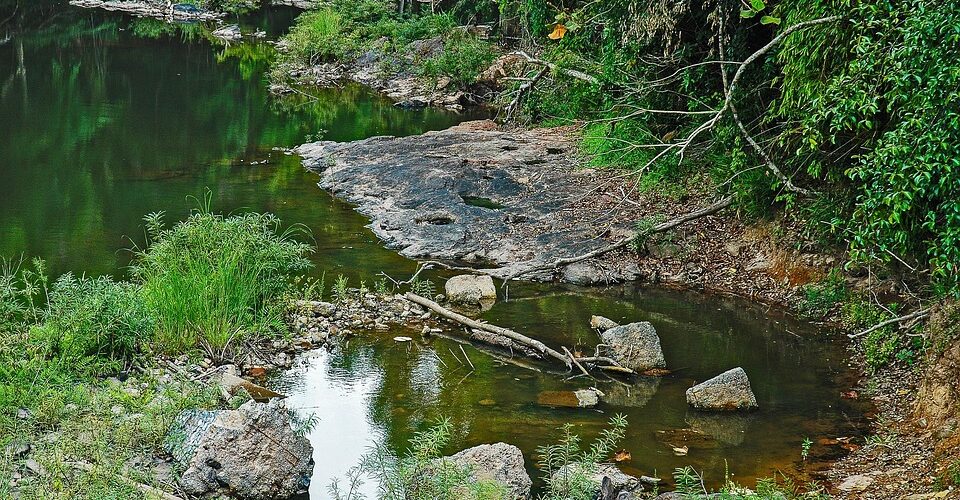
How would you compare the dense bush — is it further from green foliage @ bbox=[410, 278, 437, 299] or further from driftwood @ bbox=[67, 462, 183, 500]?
driftwood @ bbox=[67, 462, 183, 500]

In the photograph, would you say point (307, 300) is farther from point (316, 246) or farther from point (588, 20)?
point (588, 20)

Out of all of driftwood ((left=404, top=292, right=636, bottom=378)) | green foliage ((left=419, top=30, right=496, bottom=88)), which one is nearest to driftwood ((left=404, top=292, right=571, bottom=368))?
driftwood ((left=404, top=292, right=636, bottom=378))

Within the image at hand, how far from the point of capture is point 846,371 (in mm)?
8969

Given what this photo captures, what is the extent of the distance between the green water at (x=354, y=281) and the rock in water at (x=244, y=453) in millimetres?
301

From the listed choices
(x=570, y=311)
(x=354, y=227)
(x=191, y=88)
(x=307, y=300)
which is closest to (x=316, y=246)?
(x=354, y=227)

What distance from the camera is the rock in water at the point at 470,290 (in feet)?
34.7

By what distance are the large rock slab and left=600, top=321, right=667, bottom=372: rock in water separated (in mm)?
2359

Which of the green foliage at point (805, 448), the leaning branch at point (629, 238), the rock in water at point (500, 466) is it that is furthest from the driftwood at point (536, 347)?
the rock in water at point (500, 466)

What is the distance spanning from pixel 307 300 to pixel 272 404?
353cm

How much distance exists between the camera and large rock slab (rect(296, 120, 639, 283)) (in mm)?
12172

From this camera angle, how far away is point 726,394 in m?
8.06

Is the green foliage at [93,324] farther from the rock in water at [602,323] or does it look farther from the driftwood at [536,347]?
the rock in water at [602,323]

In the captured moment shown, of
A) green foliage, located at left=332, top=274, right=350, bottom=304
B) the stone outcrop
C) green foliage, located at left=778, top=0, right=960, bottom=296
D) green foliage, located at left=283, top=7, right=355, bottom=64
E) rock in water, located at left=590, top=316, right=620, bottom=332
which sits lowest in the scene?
the stone outcrop

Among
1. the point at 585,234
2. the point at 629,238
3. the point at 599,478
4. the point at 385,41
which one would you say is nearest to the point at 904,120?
the point at 599,478
